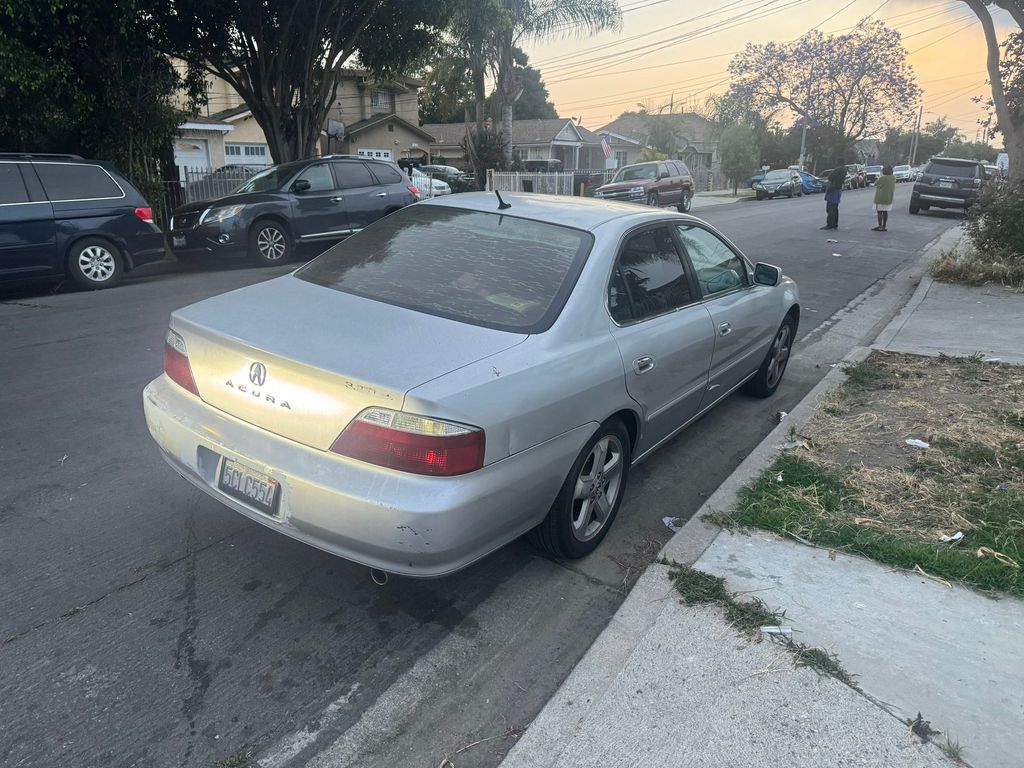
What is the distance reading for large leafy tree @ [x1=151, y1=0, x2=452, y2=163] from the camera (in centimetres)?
1462

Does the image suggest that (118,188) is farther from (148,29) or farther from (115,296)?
(148,29)

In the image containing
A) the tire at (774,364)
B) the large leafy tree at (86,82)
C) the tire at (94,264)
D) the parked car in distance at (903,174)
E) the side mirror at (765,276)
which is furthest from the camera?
the parked car in distance at (903,174)

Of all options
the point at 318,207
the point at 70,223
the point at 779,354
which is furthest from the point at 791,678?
the point at 318,207

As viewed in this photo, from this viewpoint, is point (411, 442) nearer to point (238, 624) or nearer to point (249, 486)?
point (249, 486)

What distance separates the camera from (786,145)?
6259 centimetres

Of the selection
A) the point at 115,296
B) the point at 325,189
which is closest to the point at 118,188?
the point at 115,296

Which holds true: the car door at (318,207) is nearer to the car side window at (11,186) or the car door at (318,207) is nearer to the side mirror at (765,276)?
the car side window at (11,186)

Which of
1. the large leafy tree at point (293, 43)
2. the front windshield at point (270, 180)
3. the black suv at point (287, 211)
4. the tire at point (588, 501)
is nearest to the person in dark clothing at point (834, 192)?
the large leafy tree at point (293, 43)

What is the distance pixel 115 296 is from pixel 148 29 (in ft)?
21.3

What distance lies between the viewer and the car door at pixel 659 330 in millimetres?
3752

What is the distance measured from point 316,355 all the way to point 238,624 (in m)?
1.14

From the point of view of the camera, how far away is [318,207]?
1220 cm

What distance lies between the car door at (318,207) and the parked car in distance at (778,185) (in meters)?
29.8

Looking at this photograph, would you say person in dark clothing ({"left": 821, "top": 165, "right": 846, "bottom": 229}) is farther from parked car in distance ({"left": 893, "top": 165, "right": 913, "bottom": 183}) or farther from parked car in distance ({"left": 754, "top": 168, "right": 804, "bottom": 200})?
parked car in distance ({"left": 893, "top": 165, "right": 913, "bottom": 183})
